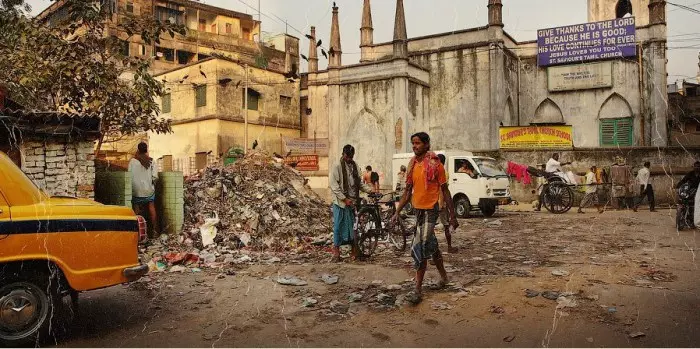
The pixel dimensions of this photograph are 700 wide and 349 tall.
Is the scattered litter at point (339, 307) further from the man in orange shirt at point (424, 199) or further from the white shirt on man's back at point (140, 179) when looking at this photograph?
the white shirt on man's back at point (140, 179)

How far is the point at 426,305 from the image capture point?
15.8 ft

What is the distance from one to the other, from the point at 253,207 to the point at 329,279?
4658mm

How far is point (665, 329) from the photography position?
3936 mm

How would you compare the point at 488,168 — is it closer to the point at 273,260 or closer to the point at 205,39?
the point at 273,260

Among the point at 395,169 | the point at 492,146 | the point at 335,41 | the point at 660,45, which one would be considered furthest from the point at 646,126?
the point at 335,41

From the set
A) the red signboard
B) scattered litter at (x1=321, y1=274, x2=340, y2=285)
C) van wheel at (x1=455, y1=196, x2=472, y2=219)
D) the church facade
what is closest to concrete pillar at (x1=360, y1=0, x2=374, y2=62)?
the church facade

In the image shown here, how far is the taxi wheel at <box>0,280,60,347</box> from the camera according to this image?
3.72m

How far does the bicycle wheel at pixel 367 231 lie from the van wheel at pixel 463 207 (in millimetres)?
6505

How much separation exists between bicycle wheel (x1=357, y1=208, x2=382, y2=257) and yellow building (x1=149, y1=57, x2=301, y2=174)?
20.5 meters

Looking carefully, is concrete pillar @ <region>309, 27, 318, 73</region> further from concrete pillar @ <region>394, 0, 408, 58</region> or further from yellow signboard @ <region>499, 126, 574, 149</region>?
yellow signboard @ <region>499, 126, 574, 149</region>

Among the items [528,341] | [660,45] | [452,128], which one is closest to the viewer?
[528,341]

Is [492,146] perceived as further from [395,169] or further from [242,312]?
[242,312]

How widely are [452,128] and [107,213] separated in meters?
21.1

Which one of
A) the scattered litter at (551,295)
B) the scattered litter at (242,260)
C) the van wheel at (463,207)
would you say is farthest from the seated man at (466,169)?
the scattered litter at (551,295)
